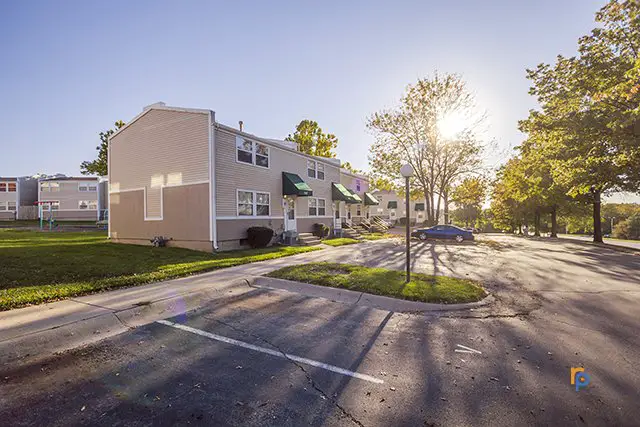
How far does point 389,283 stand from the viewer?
771 centimetres

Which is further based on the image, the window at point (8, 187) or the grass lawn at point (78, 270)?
the window at point (8, 187)

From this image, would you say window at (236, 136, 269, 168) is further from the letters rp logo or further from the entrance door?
the letters rp logo

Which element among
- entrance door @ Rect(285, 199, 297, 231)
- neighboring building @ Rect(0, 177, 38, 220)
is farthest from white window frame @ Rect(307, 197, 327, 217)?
neighboring building @ Rect(0, 177, 38, 220)

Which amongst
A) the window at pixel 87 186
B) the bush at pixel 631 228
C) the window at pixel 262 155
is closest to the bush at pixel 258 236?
the window at pixel 262 155

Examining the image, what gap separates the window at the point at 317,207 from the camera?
72.5ft

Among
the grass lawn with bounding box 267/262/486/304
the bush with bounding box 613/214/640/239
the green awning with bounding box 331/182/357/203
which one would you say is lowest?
Result: the bush with bounding box 613/214/640/239

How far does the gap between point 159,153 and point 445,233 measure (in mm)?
20450

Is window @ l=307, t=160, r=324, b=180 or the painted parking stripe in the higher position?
window @ l=307, t=160, r=324, b=180

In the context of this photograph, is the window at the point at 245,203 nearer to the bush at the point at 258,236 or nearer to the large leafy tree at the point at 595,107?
the bush at the point at 258,236

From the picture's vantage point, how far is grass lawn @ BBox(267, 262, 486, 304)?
6680mm

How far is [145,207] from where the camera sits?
660 inches

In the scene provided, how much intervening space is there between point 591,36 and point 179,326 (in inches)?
862

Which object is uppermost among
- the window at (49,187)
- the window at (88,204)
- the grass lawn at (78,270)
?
the window at (49,187)

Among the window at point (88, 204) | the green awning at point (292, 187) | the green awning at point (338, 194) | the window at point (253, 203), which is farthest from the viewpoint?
the window at point (88, 204)
